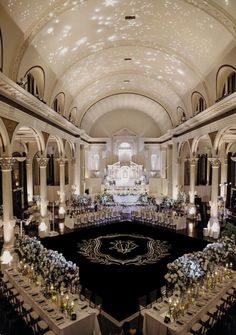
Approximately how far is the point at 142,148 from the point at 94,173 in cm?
641

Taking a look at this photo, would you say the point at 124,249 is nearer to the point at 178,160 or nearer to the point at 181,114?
the point at 178,160

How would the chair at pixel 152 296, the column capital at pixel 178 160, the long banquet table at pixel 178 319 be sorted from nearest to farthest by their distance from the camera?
1. the long banquet table at pixel 178 319
2. the chair at pixel 152 296
3. the column capital at pixel 178 160

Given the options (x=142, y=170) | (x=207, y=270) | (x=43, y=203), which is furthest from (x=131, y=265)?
(x=142, y=170)

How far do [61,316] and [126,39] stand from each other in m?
13.1

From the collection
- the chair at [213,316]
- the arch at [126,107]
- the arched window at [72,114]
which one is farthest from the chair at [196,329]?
the arch at [126,107]

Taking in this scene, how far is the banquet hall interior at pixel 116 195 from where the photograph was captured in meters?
6.80

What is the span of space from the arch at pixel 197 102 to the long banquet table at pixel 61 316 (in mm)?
13740

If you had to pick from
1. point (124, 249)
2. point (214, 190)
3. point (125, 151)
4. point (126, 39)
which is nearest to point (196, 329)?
point (124, 249)

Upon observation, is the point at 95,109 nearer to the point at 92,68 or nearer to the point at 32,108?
the point at 92,68

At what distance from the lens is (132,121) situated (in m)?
31.7

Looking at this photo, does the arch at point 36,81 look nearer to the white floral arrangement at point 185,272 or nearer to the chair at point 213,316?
the white floral arrangement at point 185,272

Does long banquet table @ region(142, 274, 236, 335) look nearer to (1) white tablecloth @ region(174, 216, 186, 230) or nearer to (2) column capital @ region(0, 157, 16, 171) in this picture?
(2) column capital @ region(0, 157, 16, 171)

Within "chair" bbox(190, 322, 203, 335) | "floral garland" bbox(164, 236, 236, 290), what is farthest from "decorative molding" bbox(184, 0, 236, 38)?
"chair" bbox(190, 322, 203, 335)

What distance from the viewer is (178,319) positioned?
6.17 metres
